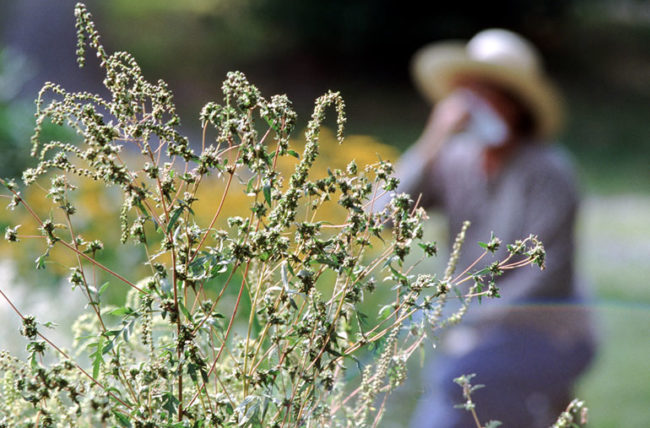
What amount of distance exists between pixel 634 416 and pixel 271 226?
10.5 ft

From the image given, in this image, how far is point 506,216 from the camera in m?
2.88

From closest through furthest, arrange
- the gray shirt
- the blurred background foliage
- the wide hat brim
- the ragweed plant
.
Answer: the ragweed plant, the gray shirt, the wide hat brim, the blurred background foliage

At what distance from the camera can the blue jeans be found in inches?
93.7

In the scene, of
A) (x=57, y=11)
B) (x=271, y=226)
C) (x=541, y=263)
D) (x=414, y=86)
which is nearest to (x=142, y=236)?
(x=271, y=226)

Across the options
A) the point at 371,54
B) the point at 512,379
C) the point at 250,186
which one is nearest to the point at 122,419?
the point at 250,186

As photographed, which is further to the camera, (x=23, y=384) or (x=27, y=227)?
(x=27, y=227)

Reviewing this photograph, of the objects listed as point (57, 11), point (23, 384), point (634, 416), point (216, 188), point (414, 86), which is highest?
point (57, 11)

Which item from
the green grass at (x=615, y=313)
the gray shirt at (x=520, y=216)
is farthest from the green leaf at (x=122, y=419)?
the gray shirt at (x=520, y=216)

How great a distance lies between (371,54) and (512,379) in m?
8.70

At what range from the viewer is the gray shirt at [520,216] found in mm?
2742

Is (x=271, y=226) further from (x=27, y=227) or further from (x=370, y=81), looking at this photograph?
(x=370, y=81)

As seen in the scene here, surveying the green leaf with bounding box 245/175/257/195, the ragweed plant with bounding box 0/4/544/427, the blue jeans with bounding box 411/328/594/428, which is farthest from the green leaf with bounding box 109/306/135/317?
the blue jeans with bounding box 411/328/594/428

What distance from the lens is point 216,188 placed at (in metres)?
3.55

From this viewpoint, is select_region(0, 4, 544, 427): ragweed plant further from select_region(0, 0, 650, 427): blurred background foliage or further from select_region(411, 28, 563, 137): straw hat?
select_region(0, 0, 650, 427): blurred background foliage
